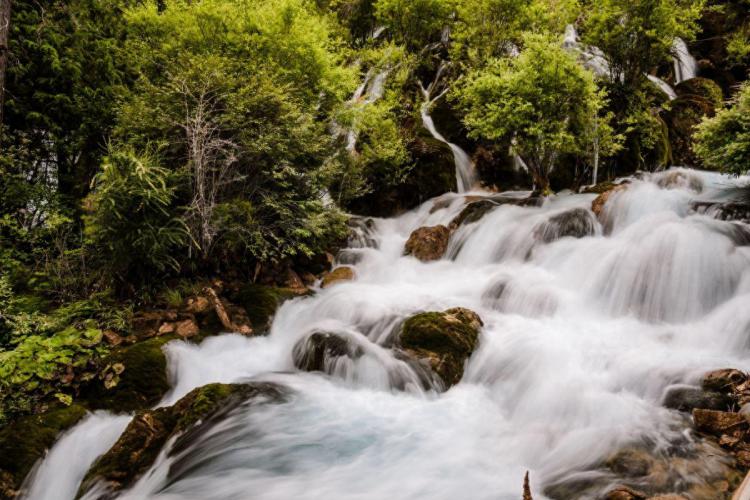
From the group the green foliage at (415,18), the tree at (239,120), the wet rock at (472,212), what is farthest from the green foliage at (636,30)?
the tree at (239,120)

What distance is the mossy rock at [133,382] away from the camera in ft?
19.3

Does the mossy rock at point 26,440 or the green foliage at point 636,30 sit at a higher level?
the green foliage at point 636,30

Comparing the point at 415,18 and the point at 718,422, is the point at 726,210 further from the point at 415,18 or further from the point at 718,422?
the point at 415,18

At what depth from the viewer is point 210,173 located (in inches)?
341

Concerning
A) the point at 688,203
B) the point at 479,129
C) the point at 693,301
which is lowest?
the point at 693,301

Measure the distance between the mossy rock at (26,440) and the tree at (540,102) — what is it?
10687 millimetres

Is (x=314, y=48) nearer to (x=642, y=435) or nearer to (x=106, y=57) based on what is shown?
(x=106, y=57)

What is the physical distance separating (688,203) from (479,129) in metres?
5.58

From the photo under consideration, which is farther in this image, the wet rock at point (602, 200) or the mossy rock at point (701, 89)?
the mossy rock at point (701, 89)

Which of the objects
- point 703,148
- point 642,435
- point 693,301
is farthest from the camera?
point 703,148

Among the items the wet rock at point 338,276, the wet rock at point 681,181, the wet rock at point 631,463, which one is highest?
the wet rock at point 681,181

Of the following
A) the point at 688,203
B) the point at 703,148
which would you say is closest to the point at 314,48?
the point at 703,148

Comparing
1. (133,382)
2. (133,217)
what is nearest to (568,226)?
(133,217)

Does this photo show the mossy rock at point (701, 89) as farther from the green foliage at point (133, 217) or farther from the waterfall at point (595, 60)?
the green foliage at point (133, 217)
